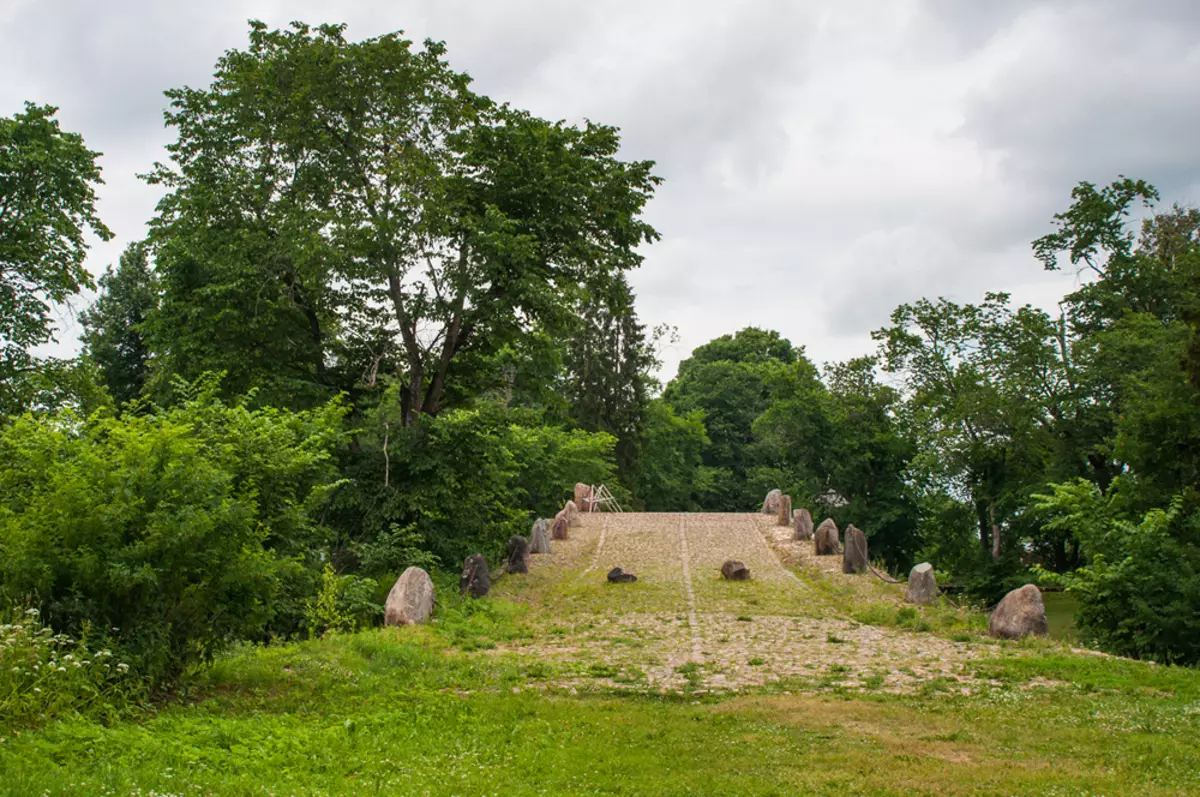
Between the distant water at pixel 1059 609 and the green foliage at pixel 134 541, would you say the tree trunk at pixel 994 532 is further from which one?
the green foliage at pixel 134 541

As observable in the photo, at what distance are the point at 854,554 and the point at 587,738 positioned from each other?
16297 millimetres

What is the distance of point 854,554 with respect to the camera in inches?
914

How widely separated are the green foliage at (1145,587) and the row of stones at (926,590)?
35.5 inches

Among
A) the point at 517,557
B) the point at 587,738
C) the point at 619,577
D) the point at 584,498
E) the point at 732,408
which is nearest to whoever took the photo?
the point at 587,738

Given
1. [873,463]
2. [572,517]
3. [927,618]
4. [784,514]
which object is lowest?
[927,618]

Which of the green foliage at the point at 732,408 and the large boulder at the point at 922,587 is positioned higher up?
the green foliage at the point at 732,408

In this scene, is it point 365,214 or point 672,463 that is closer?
point 365,214

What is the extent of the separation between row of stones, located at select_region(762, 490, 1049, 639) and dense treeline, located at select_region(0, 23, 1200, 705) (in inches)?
42.8

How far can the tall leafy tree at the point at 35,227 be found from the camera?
24656 mm

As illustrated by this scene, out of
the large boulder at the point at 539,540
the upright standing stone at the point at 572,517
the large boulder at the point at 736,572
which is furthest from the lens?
the upright standing stone at the point at 572,517

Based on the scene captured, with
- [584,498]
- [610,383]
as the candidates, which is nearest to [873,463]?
[584,498]

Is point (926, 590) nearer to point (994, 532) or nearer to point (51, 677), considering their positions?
point (51, 677)

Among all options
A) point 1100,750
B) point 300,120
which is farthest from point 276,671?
point 300,120

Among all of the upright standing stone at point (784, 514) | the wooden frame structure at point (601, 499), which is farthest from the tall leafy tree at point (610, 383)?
the upright standing stone at point (784, 514)
